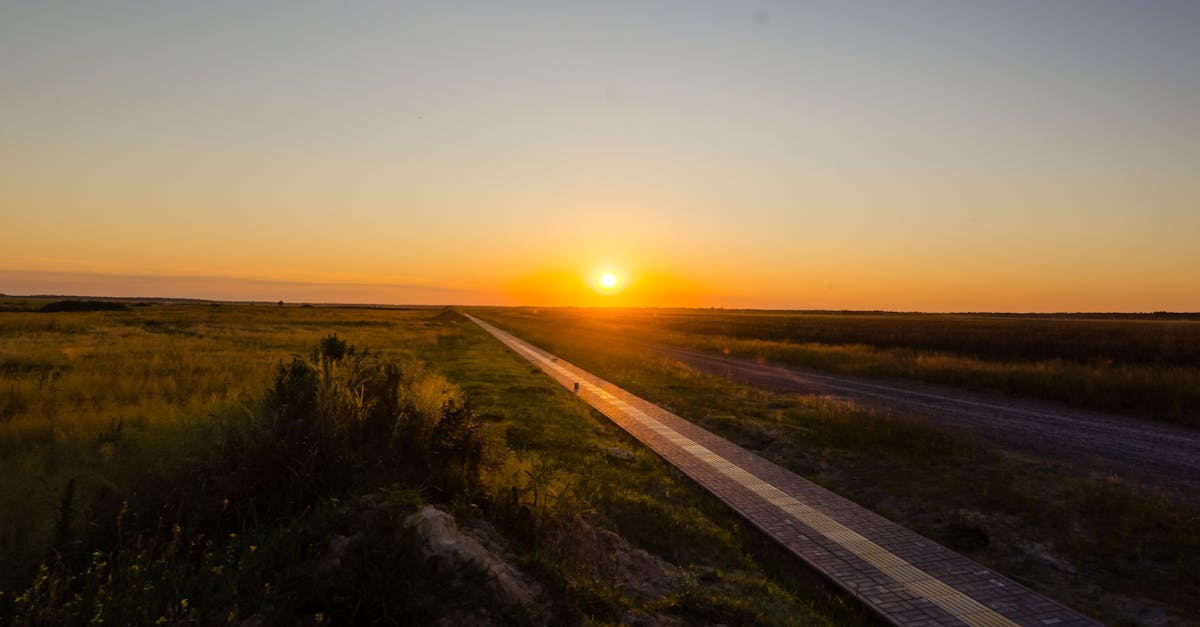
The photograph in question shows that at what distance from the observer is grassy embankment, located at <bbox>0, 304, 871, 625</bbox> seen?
419 cm

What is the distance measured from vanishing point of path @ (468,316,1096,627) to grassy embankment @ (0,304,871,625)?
0.37m

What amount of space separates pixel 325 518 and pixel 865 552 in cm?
589

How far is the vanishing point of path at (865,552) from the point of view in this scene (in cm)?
559

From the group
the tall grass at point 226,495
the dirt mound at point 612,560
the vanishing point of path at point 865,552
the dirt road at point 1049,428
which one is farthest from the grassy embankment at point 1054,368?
the tall grass at point 226,495

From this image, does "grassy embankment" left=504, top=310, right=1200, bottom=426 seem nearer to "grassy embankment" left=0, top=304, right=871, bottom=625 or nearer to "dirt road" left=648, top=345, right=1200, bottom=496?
"dirt road" left=648, top=345, right=1200, bottom=496

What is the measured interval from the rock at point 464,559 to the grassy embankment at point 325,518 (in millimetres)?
106

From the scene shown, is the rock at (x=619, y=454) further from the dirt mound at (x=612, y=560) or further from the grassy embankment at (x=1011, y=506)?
the dirt mound at (x=612, y=560)

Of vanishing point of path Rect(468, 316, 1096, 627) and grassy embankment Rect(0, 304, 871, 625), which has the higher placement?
grassy embankment Rect(0, 304, 871, 625)

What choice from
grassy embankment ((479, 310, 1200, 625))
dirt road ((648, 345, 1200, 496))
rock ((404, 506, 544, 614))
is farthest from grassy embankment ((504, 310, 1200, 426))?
rock ((404, 506, 544, 614))

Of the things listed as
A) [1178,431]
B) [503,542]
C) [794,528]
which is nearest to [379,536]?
[503,542]

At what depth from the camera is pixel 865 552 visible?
698 cm

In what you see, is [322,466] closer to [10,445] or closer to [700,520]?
[700,520]

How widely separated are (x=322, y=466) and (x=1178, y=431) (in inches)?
745

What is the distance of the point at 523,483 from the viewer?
7191 mm
